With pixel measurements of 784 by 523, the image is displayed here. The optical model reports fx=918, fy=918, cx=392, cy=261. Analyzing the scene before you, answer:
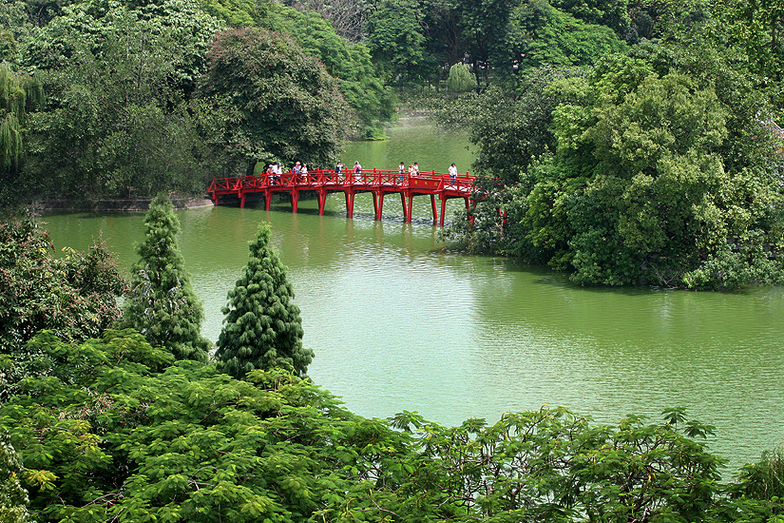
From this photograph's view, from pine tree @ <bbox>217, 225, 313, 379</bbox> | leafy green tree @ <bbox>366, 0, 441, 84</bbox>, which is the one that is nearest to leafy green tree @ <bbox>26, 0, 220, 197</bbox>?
pine tree @ <bbox>217, 225, 313, 379</bbox>

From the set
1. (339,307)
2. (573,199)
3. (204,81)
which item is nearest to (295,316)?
(339,307)

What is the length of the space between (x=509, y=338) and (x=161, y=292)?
890cm

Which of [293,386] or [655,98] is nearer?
[293,386]

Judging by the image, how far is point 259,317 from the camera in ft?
48.5

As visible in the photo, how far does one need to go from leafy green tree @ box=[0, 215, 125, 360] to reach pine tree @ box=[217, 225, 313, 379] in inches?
101

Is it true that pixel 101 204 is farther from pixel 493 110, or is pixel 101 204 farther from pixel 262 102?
pixel 493 110

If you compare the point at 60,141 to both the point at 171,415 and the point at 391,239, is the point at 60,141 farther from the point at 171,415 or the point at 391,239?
the point at 171,415

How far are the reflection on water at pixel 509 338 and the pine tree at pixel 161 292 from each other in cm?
352

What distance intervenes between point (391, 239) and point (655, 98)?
11826 millimetres

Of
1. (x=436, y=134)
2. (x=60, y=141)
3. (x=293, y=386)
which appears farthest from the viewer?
(x=436, y=134)

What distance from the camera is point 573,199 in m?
25.8

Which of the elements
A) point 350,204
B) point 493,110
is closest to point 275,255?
point 493,110

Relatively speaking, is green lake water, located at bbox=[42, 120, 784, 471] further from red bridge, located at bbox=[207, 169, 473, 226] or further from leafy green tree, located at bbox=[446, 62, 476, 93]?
leafy green tree, located at bbox=[446, 62, 476, 93]

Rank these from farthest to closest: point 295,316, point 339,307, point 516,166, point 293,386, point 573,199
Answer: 1. point 516,166
2. point 573,199
3. point 339,307
4. point 295,316
5. point 293,386
